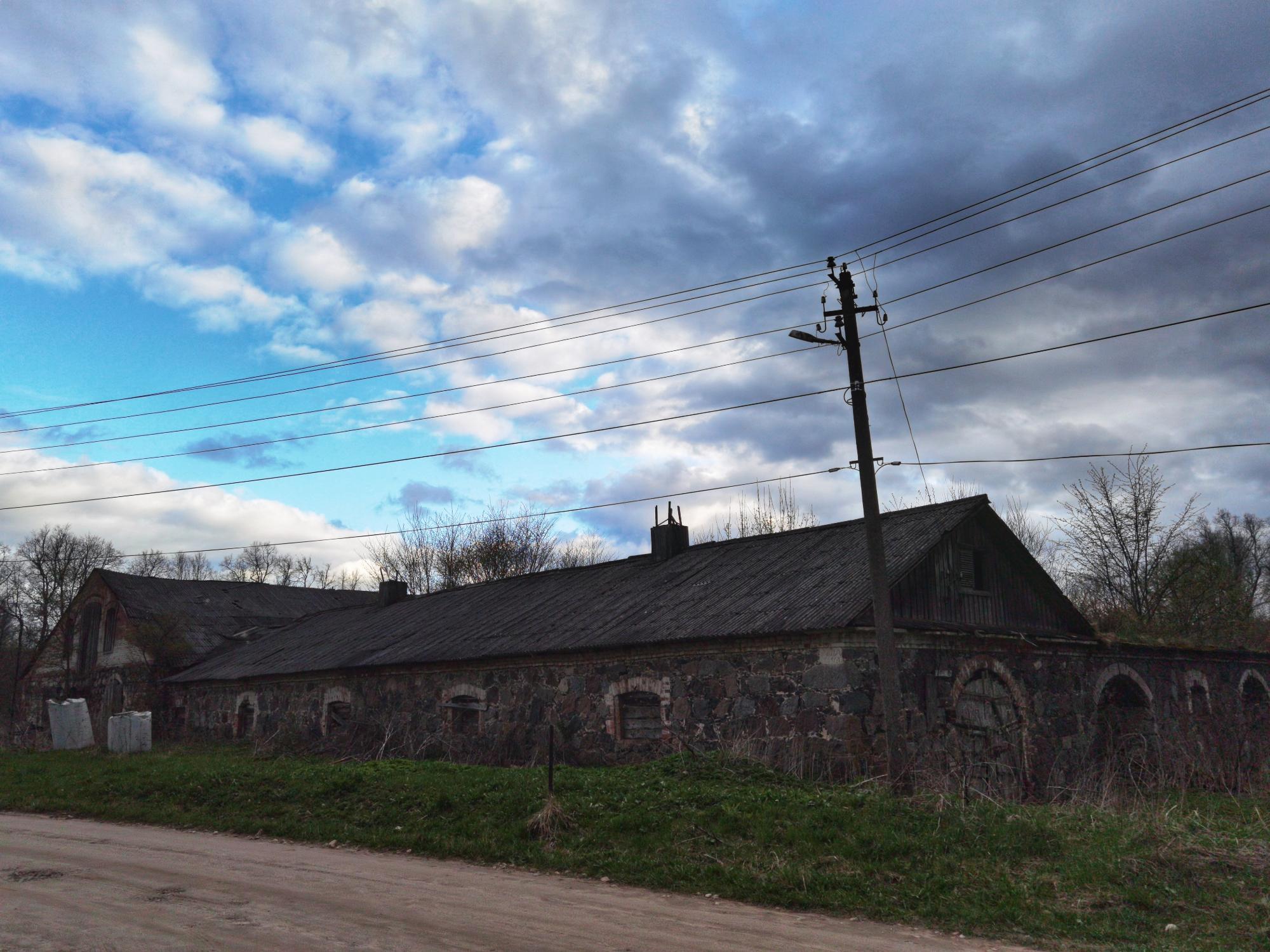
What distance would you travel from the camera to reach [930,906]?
25.0ft

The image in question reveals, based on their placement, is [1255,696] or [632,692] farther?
[1255,696]

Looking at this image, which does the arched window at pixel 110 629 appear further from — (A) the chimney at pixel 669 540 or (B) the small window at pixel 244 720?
(A) the chimney at pixel 669 540

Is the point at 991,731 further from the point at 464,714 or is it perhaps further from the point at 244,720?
the point at 244,720

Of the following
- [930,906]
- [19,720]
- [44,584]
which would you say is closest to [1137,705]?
[930,906]

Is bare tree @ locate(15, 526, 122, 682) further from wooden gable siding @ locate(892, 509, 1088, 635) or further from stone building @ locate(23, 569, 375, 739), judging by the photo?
wooden gable siding @ locate(892, 509, 1088, 635)

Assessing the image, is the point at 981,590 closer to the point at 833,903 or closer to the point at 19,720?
the point at 833,903

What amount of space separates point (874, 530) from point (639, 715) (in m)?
6.15

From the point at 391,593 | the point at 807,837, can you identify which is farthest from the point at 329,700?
the point at 807,837

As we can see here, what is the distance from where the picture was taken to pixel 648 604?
1853 cm

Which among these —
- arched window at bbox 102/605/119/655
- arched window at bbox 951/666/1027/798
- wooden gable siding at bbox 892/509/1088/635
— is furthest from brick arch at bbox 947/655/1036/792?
arched window at bbox 102/605/119/655

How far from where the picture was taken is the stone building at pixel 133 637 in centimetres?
3103

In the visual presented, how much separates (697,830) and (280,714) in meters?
16.6

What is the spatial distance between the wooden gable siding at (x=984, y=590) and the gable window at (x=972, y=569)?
1 centimetres

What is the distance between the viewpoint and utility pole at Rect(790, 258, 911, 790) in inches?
463
